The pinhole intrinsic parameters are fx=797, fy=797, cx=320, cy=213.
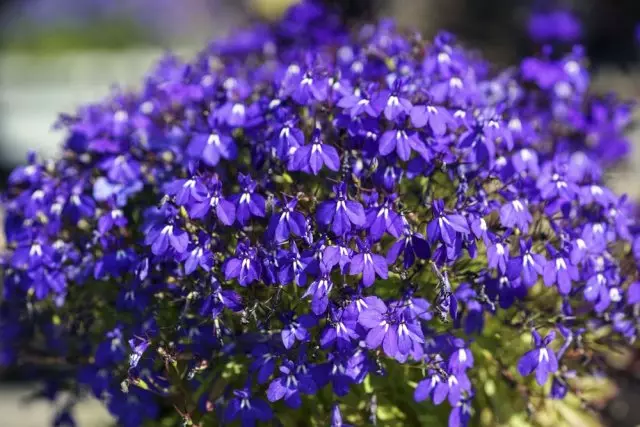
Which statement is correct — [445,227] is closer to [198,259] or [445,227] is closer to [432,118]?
[432,118]

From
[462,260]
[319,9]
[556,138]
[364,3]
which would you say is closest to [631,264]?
[462,260]

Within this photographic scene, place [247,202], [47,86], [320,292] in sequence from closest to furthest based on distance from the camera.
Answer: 1. [320,292]
2. [247,202]
3. [47,86]

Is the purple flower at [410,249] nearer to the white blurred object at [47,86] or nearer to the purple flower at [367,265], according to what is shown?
the purple flower at [367,265]

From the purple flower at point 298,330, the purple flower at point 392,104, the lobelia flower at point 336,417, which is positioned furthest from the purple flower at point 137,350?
the purple flower at point 392,104

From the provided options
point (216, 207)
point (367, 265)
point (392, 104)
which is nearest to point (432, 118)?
point (392, 104)

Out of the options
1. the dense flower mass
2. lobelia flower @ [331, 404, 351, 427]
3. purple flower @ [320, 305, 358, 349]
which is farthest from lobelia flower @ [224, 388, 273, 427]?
purple flower @ [320, 305, 358, 349]

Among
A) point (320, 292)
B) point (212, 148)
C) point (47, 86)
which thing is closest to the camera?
point (320, 292)

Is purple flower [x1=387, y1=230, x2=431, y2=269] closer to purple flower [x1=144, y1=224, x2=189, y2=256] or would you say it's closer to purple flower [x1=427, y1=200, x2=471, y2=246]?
purple flower [x1=427, y1=200, x2=471, y2=246]
